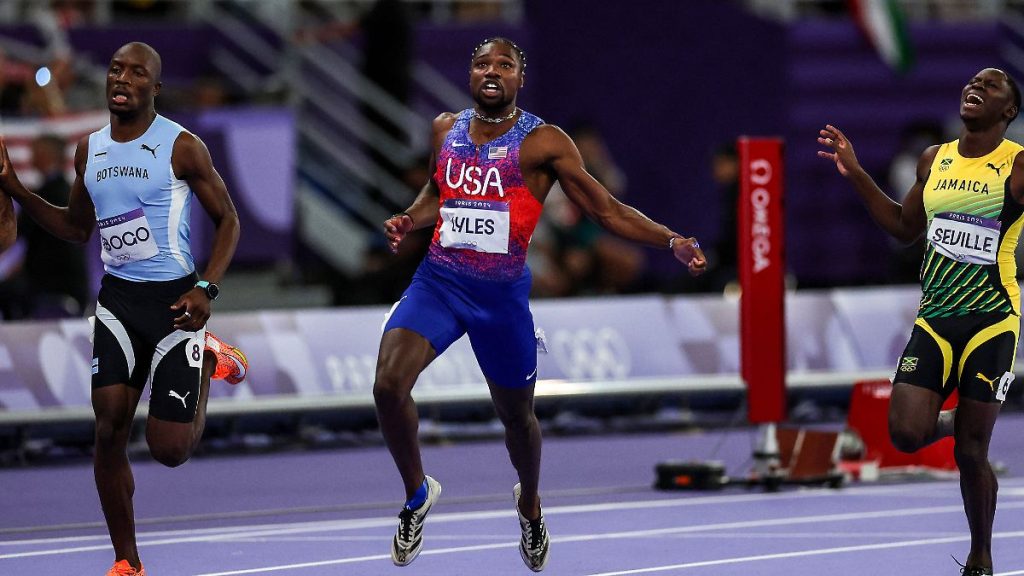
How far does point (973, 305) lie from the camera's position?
27.5 feet

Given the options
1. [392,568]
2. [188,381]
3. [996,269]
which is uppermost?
[996,269]

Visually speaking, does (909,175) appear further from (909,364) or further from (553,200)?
(909,364)

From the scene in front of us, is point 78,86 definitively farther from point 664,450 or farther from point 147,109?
point 147,109

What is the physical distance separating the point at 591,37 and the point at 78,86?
5871 millimetres

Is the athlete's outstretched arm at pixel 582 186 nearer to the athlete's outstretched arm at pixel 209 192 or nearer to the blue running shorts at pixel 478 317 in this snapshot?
the blue running shorts at pixel 478 317

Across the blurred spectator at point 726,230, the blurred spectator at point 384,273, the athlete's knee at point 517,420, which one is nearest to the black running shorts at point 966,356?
the athlete's knee at point 517,420

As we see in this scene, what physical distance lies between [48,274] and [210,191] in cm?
654

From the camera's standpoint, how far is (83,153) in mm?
8367

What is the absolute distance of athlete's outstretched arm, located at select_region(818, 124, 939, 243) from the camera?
870cm

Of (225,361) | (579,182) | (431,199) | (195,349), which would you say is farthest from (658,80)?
(195,349)

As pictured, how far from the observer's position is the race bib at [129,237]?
8.17 metres

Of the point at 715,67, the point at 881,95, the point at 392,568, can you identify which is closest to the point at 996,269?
the point at 392,568

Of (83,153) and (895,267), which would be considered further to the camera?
(895,267)

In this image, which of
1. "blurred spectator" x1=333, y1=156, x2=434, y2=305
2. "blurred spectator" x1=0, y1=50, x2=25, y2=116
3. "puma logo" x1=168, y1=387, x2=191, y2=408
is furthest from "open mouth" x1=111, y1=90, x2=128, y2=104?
"blurred spectator" x1=0, y1=50, x2=25, y2=116
